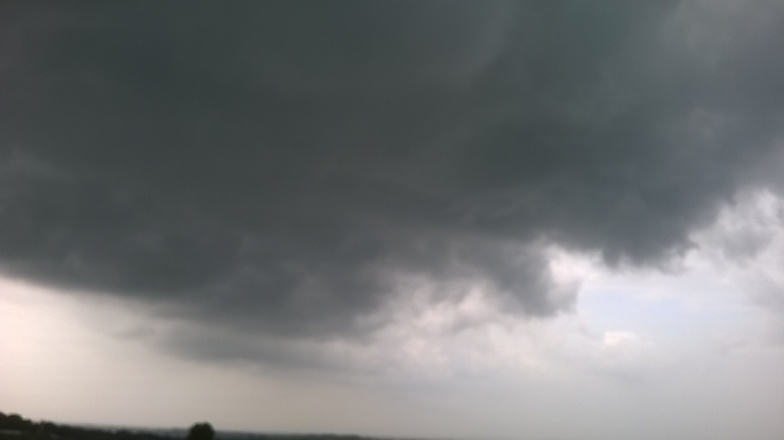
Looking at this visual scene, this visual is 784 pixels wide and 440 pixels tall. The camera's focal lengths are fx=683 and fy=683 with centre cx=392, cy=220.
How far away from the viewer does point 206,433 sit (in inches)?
4390

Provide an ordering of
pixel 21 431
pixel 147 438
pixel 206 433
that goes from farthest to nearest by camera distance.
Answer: pixel 147 438 < pixel 21 431 < pixel 206 433

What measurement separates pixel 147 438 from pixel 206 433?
58.0m

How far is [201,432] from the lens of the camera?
11119 centimetres

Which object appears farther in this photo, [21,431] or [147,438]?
[147,438]

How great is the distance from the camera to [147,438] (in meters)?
160

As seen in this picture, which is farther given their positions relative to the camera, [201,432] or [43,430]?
[43,430]

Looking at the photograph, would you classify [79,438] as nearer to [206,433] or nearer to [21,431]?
[21,431]

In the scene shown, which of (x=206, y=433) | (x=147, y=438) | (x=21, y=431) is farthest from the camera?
(x=147, y=438)

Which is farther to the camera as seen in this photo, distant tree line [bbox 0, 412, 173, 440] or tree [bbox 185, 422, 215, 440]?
distant tree line [bbox 0, 412, 173, 440]

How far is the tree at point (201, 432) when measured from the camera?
4358 inches

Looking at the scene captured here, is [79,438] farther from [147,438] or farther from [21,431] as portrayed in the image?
[147,438]

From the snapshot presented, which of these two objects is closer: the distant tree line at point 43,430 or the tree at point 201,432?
the tree at point 201,432

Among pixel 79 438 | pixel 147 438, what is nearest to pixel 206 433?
pixel 79 438

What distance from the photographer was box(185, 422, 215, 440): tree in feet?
363
